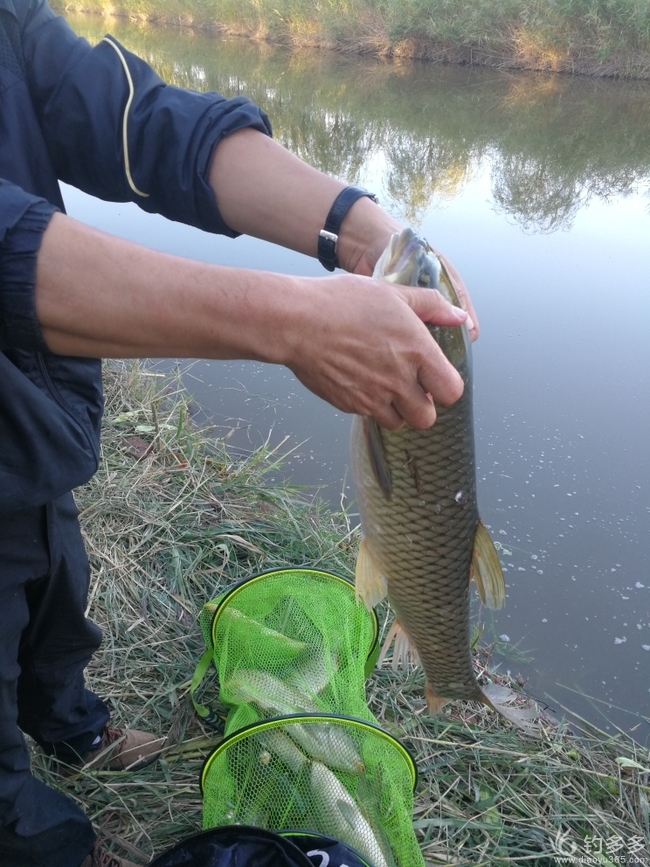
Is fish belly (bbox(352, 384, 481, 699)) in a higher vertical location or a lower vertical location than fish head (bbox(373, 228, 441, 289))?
lower

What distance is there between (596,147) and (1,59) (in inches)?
329

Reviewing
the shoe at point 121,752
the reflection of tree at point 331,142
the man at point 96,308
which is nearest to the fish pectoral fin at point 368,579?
the man at point 96,308

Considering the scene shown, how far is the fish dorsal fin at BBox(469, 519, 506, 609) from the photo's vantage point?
4.63ft

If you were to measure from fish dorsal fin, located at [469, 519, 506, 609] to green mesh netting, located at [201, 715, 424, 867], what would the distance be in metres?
0.35

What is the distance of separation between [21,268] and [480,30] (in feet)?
41.8

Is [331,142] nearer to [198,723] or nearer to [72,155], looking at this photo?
[72,155]

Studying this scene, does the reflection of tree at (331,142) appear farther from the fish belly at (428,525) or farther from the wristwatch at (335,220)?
the fish belly at (428,525)

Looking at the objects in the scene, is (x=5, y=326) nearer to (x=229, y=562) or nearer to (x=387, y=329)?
(x=387, y=329)

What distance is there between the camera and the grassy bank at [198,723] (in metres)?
1.71

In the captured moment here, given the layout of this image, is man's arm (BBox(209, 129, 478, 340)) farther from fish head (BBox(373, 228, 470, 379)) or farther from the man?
fish head (BBox(373, 228, 470, 379))

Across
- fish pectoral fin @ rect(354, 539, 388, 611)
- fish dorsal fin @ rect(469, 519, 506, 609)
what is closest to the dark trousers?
fish pectoral fin @ rect(354, 539, 388, 611)

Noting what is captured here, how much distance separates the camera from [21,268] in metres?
0.84

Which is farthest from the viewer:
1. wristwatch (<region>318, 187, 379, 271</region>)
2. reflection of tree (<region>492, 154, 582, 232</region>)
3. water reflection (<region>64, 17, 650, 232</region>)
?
Answer: water reflection (<region>64, 17, 650, 232</region>)

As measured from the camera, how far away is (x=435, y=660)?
5.04 ft
